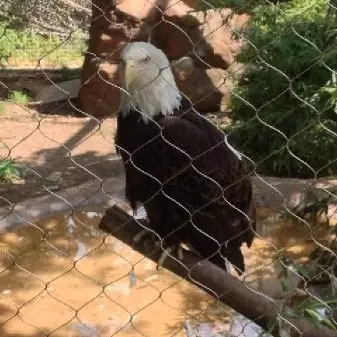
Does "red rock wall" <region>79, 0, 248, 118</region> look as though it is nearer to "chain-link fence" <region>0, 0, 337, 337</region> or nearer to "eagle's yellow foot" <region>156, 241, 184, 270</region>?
"chain-link fence" <region>0, 0, 337, 337</region>

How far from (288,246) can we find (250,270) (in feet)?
0.72

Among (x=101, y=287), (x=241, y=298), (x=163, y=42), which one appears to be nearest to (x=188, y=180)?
(x=241, y=298)

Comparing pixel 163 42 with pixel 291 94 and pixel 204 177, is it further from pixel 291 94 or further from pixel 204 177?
pixel 204 177

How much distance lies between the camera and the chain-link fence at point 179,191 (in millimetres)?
2186

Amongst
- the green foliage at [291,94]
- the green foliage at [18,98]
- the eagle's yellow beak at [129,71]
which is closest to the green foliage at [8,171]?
the green foliage at [291,94]

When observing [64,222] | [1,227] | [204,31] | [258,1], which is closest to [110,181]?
[64,222]

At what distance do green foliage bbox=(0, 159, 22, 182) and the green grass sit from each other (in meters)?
1.68

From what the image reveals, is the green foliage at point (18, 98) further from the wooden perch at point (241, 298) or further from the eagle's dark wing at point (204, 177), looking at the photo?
the wooden perch at point (241, 298)

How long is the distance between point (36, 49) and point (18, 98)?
43.6 inches

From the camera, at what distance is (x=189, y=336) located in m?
2.77

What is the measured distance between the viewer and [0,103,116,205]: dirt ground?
440 cm

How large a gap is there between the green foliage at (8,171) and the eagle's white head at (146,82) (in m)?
2.14

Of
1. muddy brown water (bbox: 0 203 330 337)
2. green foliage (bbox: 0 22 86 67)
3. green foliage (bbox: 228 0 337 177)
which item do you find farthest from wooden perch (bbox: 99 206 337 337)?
green foliage (bbox: 0 22 86 67)

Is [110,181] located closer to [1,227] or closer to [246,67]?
Answer: [1,227]
